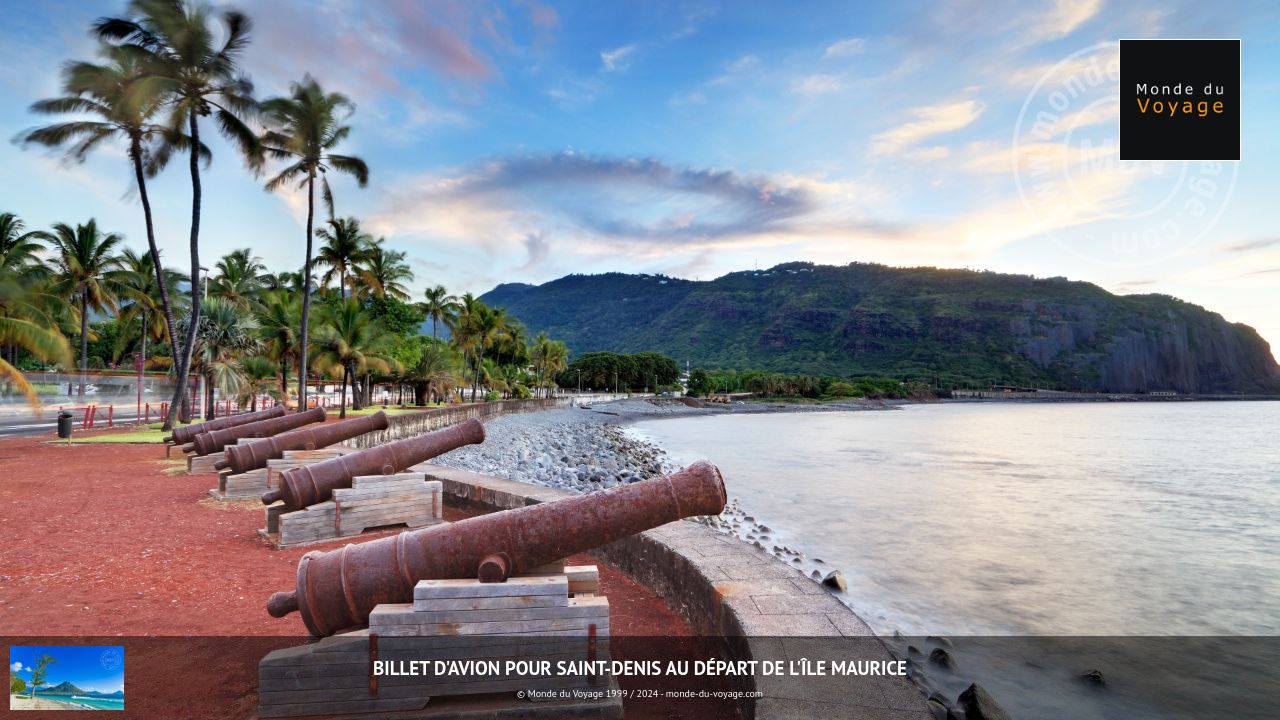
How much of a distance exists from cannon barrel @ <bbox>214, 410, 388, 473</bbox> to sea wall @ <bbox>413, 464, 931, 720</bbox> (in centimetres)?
409

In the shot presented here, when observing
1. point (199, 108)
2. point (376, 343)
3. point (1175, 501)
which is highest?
point (199, 108)

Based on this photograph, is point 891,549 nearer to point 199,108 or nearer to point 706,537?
point 706,537

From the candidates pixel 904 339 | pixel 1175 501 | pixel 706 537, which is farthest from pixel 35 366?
pixel 904 339

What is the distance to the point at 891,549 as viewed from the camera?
1182cm

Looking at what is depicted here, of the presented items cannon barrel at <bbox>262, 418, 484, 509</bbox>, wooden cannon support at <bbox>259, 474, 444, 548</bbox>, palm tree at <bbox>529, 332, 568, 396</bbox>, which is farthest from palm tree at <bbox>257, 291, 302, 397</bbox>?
palm tree at <bbox>529, 332, 568, 396</bbox>

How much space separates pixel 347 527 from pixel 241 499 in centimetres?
318

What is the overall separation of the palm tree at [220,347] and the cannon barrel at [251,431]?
14142mm

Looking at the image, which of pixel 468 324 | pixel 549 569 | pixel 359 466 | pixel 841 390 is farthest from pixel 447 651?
pixel 841 390

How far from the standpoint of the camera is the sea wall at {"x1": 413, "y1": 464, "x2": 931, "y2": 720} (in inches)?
104

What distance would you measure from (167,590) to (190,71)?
18.3m

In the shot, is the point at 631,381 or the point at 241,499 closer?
the point at 241,499

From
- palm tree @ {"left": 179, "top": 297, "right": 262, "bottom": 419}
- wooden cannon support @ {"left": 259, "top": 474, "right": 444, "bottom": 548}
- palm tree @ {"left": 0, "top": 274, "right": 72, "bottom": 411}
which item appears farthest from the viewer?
palm tree @ {"left": 179, "top": 297, "right": 262, "bottom": 419}

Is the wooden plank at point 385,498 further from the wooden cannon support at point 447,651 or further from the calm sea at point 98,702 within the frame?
the wooden cannon support at point 447,651

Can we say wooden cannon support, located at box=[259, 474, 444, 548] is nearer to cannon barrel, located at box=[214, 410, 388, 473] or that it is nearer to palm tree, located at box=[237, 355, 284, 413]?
cannon barrel, located at box=[214, 410, 388, 473]
